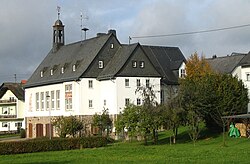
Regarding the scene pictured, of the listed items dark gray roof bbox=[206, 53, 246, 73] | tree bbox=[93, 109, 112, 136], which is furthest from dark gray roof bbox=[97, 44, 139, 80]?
dark gray roof bbox=[206, 53, 246, 73]

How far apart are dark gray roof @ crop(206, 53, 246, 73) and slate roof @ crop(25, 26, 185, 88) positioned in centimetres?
698

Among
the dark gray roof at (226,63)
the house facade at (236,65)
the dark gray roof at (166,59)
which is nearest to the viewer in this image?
the house facade at (236,65)

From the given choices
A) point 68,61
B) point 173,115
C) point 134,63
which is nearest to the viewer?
point 173,115

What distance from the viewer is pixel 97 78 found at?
244 ft

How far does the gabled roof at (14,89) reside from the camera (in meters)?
114

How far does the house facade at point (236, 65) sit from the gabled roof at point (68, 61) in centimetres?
2071

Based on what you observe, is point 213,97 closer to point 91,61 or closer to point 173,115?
point 173,115

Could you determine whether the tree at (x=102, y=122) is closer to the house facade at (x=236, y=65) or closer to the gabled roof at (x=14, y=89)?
the house facade at (x=236, y=65)

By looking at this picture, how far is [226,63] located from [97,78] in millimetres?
26963

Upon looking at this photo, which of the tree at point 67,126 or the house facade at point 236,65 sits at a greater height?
the house facade at point 236,65

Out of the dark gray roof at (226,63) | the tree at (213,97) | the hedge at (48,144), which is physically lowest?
the hedge at (48,144)

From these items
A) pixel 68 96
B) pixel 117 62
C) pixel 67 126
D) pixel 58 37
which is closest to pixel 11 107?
pixel 58 37

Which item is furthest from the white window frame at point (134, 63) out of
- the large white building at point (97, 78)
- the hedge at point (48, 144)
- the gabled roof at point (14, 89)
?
the gabled roof at point (14, 89)

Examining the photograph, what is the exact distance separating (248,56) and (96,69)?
2323 centimetres
